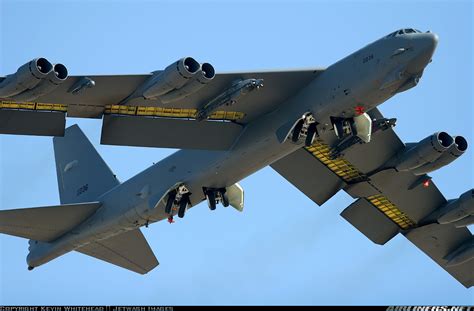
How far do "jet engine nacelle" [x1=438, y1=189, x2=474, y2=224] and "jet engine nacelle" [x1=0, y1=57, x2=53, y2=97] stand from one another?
1954 centimetres

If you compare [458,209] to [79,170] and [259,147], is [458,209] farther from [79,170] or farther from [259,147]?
[79,170]

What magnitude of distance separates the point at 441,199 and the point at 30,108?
741 inches

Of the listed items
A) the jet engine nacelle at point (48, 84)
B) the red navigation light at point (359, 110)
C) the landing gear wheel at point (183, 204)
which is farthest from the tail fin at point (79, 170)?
the red navigation light at point (359, 110)

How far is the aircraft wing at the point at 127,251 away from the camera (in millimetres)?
44969

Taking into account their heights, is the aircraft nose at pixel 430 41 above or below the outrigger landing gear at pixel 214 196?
above

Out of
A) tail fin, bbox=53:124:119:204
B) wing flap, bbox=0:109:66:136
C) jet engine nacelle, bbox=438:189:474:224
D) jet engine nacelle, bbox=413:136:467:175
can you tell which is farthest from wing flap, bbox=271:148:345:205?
wing flap, bbox=0:109:66:136

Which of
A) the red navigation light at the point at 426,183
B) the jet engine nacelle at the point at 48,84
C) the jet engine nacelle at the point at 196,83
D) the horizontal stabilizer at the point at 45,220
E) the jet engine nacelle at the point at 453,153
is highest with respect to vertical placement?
the jet engine nacelle at the point at 48,84

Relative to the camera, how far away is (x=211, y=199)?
40438 mm

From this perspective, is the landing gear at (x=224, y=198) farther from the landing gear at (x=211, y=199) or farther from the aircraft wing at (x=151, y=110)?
the aircraft wing at (x=151, y=110)

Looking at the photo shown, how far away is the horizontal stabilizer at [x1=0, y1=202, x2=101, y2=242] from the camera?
4216 cm

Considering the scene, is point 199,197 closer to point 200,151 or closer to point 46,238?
point 200,151

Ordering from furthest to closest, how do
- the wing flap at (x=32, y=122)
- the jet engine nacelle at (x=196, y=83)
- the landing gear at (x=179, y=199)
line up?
the landing gear at (x=179, y=199) < the wing flap at (x=32, y=122) < the jet engine nacelle at (x=196, y=83)

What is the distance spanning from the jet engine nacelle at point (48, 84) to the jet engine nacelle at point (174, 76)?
122 inches

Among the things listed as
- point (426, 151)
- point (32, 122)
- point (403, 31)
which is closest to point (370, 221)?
point (426, 151)
